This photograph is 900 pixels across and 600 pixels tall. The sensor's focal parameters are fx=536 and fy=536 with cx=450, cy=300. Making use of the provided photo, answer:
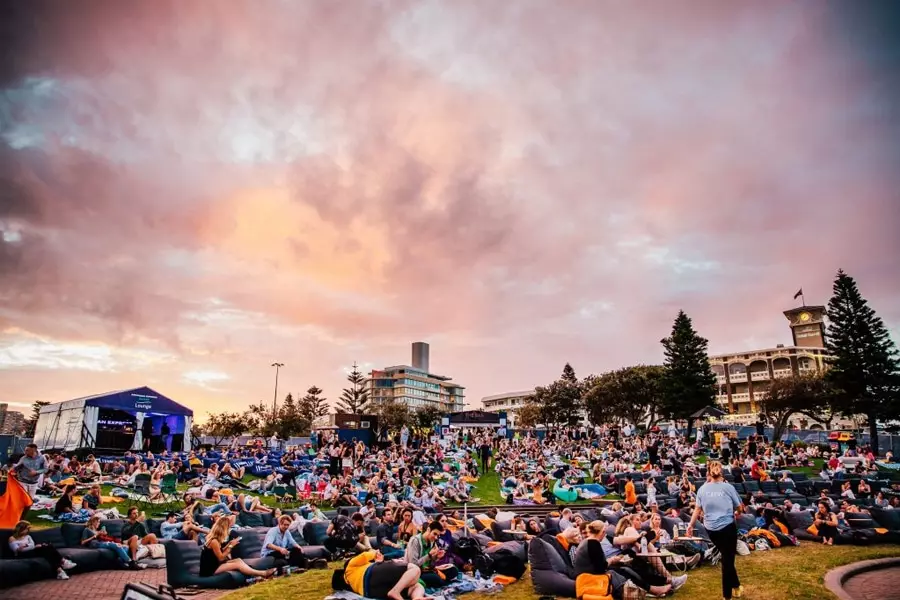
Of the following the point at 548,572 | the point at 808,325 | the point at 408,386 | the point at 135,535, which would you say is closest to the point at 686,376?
the point at 548,572

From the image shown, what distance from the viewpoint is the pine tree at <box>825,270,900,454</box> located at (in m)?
43.5

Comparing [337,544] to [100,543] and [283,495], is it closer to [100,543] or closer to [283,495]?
[100,543]

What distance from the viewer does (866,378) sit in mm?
44438

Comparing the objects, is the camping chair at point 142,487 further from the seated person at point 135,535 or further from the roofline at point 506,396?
the roofline at point 506,396

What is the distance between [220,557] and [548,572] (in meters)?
5.77

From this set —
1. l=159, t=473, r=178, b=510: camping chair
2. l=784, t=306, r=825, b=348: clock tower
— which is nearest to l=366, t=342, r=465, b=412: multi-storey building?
l=784, t=306, r=825, b=348: clock tower

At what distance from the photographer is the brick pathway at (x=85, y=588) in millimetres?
8258

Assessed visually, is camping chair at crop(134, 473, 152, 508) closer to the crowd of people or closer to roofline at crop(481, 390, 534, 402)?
the crowd of people

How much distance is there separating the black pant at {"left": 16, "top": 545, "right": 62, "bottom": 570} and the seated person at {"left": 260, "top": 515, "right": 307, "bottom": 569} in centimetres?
344

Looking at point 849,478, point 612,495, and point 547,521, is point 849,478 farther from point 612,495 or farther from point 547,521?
point 547,521

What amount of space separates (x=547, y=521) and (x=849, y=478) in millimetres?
19207

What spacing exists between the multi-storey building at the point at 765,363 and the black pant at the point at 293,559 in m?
87.7

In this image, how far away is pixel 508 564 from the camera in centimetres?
1005

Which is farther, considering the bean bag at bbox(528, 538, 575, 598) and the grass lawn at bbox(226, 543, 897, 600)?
the grass lawn at bbox(226, 543, 897, 600)
